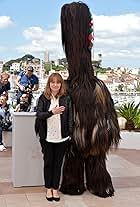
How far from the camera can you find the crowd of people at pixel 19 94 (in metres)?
6.70

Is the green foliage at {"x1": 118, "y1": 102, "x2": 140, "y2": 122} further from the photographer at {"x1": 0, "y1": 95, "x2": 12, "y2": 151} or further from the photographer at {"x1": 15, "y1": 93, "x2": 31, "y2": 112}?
the photographer at {"x1": 0, "y1": 95, "x2": 12, "y2": 151}

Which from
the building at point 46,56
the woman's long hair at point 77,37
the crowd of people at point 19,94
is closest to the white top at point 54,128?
the woman's long hair at point 77,37

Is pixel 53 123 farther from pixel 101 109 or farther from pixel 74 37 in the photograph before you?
pixel 74 37

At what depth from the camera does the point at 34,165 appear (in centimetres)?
429

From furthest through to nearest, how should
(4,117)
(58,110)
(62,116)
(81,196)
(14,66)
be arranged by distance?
(14,66), (4,117), (81,196), (62,116), (58,110)

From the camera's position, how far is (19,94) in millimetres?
6945

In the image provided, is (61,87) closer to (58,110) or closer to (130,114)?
(58,110)

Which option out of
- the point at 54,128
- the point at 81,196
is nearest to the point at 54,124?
the point at 54,128

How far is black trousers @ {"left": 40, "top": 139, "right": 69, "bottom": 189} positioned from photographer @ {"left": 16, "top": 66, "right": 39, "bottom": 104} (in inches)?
125

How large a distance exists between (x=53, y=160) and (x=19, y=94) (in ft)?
10.9

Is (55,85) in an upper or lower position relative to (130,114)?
upper

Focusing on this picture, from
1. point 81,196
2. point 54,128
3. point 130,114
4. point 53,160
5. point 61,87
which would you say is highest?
point 61,87

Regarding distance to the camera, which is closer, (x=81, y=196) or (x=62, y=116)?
(x=62, y=116)

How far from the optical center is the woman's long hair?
12.1 feet
